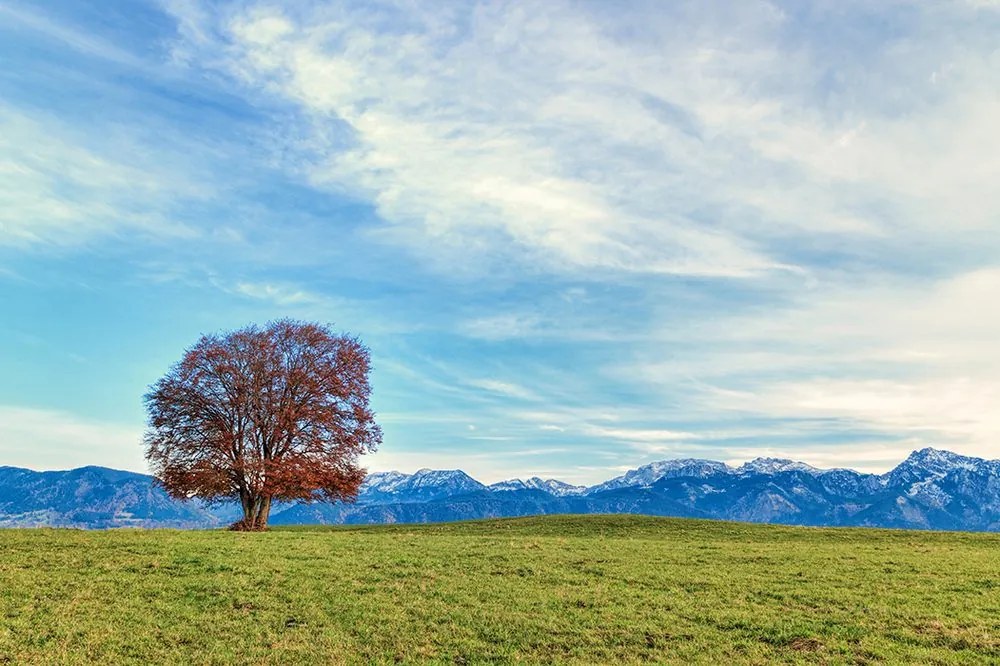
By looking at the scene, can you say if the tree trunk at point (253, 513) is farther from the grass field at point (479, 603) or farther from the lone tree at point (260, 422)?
the grass field at point (479, 603)

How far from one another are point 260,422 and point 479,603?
37.4m

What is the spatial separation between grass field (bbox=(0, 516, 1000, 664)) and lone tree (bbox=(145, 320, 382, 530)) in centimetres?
1670

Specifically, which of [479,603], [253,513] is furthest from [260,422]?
[479,603]

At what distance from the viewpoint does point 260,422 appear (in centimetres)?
5409

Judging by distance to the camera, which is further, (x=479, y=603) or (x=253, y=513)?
(x=253, y=513)

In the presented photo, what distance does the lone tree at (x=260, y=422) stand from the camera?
52.2 meters

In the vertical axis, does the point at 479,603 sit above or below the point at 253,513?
below

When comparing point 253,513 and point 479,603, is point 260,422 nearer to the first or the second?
point 253,513

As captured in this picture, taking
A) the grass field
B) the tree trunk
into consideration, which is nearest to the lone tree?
the tree trunk

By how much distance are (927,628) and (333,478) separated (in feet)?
147

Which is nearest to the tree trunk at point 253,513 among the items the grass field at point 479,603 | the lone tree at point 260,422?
the lone tree at point 260,422

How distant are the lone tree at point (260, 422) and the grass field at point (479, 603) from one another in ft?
54.8

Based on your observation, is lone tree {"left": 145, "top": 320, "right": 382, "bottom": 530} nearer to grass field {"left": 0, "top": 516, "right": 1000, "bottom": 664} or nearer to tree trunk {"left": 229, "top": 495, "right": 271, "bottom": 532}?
tree trunk {"left": 229, "top": 495, "right": 271, "bottom": 532}

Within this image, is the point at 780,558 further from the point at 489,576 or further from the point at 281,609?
the point at 281,609
